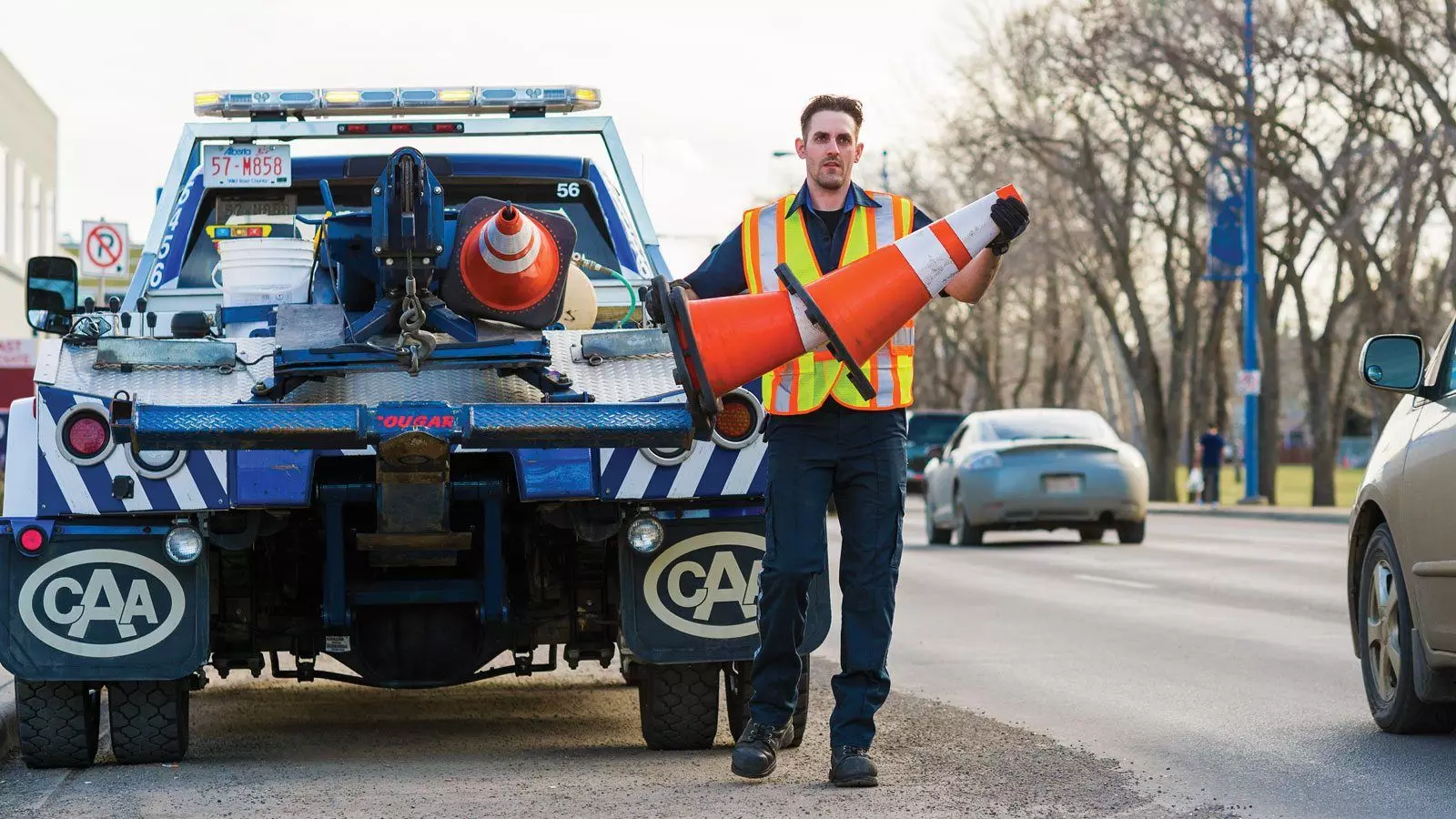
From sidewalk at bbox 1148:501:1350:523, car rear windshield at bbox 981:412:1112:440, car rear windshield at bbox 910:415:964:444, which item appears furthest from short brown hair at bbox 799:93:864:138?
car rear windshield at bbox 910:415:964:444

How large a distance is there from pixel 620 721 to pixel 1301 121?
29.7 metres

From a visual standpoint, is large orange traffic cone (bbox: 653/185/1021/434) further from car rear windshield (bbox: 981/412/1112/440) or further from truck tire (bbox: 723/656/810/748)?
car rear windshield (bbox: 981/412/1112/440)

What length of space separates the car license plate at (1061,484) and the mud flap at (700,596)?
1601cm

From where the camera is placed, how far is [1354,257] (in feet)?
117

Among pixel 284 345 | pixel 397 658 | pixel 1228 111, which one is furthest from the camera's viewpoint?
pixel 1228 111

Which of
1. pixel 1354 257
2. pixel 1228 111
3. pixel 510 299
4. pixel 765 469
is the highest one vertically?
pixel 1228 111

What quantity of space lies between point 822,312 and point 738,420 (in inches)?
28.7

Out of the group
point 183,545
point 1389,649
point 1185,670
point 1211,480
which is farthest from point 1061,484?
point 1211,480

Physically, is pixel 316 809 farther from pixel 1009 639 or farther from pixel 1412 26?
pixel 1412 26

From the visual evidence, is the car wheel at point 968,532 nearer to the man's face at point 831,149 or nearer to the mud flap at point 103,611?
the man's face at point 831,149

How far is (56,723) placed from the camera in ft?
21.7

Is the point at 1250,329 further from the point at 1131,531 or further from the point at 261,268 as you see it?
the point at 261,268

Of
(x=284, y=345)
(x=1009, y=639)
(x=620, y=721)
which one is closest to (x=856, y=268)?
(x=284, y=345)

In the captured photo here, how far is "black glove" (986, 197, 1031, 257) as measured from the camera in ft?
20.6
